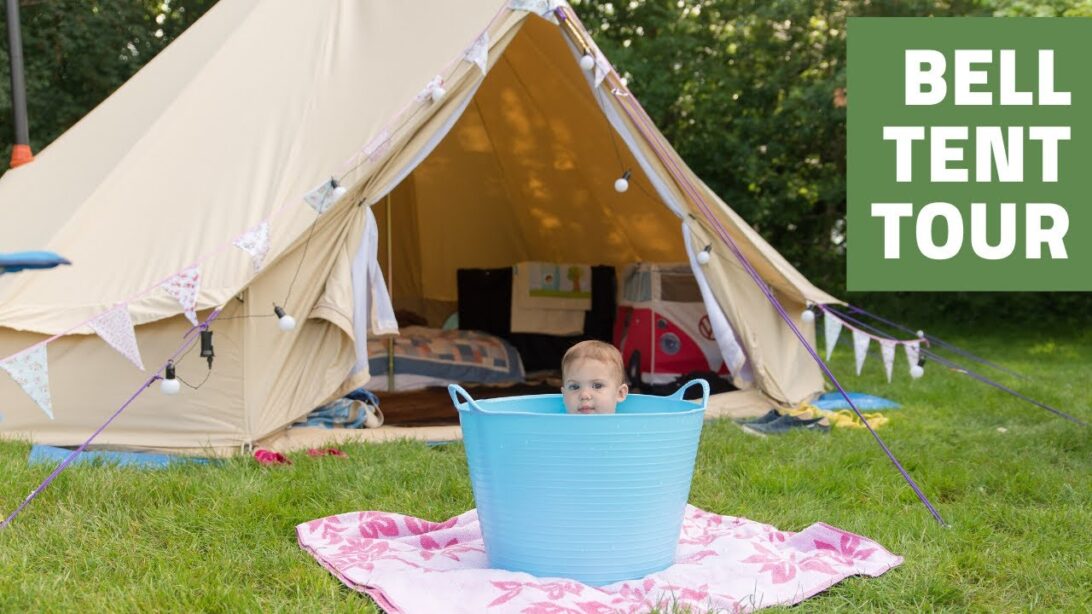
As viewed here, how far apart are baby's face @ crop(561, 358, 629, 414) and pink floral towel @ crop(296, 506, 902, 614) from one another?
0.36m

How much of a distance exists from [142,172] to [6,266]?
2045 mm

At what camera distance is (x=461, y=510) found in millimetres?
2699

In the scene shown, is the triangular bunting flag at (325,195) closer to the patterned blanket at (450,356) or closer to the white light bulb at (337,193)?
the white light bulb at (337,193)

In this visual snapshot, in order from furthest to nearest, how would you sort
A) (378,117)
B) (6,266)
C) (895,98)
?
1. (895,98)
2. (378,117)
3. (6,266)

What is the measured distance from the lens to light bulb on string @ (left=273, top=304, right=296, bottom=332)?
10.4 ft

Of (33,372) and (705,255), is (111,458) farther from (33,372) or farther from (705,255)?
(705,255)

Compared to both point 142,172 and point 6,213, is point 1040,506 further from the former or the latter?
point 6,213

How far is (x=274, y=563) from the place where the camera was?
2189 mm

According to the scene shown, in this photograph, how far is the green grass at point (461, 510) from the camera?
6.72 feet

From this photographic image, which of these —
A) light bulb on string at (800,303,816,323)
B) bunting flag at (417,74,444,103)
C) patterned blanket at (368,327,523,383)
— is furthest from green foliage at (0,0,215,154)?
light bulb on string at (800,303,816,323)

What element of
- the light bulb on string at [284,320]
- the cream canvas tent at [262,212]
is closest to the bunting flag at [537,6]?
the cream canvas tent at [262,212]

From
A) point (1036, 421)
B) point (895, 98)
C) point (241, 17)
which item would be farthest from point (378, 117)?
point (895, 98)

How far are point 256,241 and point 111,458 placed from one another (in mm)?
786

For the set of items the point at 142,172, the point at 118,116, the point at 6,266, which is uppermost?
the point at 118,116
